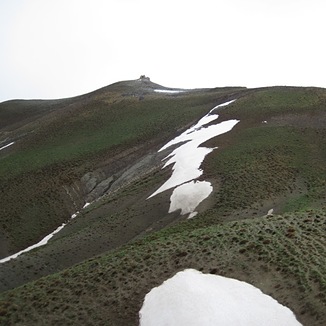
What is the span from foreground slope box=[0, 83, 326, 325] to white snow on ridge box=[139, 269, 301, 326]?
0.48 metres

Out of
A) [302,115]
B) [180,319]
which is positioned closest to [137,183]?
[302,115]

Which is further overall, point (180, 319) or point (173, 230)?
point (173, 230)

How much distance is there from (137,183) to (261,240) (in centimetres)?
2545

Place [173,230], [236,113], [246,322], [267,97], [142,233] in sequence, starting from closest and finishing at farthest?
1. [246,322]
2. [173,230]
3. [142,233]
4. [236,113]
5. [267,97]

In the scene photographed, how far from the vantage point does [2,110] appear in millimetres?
122188

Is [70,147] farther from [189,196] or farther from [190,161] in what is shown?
[189,196]

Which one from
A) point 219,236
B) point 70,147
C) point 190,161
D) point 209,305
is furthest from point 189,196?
point 70,147

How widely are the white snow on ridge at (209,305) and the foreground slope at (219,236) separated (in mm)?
483

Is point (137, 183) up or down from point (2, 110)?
down

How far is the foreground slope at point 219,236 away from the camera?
18344mm

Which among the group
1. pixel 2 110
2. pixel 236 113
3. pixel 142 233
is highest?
pixel 2 110

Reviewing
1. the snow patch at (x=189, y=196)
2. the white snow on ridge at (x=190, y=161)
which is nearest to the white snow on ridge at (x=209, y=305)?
the white snow on ridge at (x=190, y=161)

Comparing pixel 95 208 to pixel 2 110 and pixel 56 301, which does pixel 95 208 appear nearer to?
pixel 56 301

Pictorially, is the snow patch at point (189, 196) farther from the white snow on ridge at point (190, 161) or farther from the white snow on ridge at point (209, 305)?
the white snow on ridge at point (209, 305)
